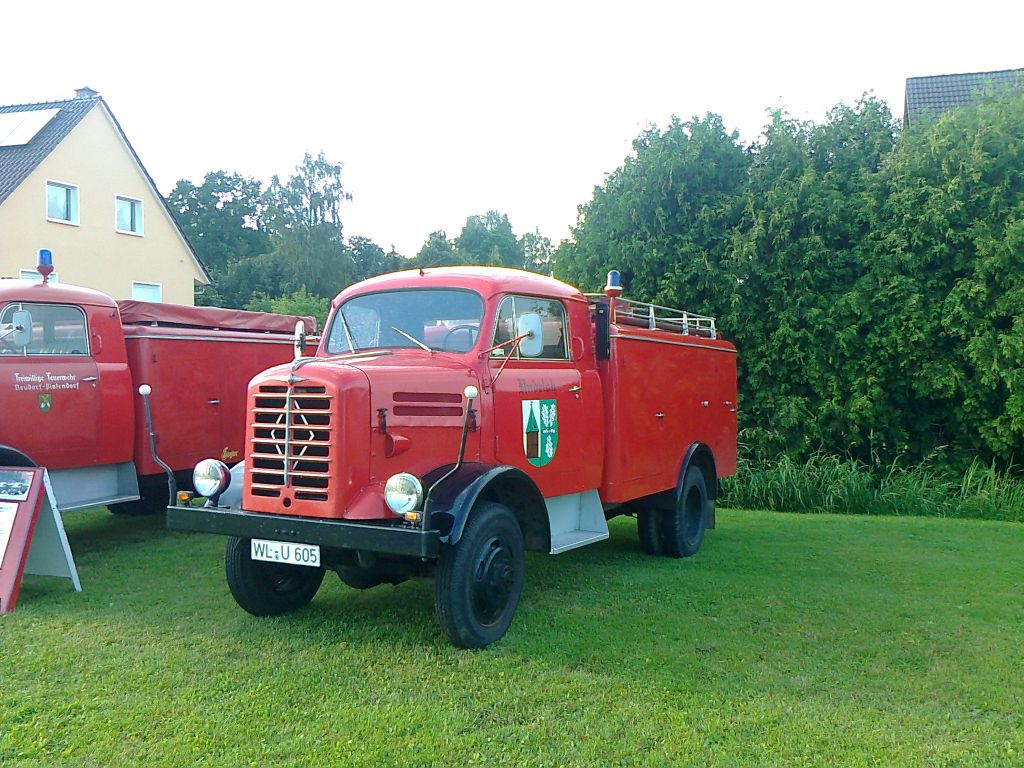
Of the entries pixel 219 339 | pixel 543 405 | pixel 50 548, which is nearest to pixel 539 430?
pixel 543 405

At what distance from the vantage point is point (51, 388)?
699cm

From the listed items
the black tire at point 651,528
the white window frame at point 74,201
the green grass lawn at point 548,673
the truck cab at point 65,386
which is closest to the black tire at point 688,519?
the black tire at point 651,528

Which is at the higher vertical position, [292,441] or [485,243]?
[485,243]

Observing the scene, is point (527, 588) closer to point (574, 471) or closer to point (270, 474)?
point (574, 471)

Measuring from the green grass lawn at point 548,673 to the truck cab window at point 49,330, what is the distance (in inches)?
70.5

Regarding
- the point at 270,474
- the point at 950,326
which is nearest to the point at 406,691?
the point at 270,474

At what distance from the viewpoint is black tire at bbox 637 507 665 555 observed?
746cm

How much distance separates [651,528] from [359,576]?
3048mm

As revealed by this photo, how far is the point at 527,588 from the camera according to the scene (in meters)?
6.35

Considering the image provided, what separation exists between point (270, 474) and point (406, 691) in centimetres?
144

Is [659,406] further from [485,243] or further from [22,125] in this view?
[485,243]

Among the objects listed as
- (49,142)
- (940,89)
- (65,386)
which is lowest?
(65,386)

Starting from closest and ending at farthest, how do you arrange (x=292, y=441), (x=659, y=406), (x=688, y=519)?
(x=292, y=441) → (x=659, y=406) → (x=688, y=519)

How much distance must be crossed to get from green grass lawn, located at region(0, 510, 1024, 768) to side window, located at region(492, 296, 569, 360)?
5.66 ft
